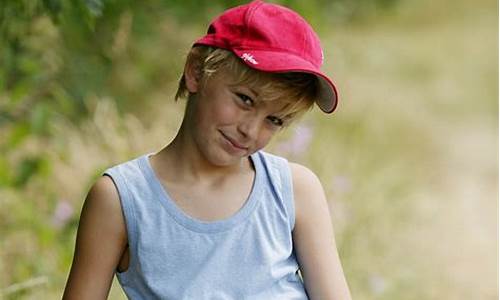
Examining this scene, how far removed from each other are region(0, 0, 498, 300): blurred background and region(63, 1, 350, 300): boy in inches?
24.0

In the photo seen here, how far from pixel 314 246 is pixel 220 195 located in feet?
0.79

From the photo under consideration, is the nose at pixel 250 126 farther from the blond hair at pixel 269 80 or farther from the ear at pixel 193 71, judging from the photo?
the ear at pixel 193 71

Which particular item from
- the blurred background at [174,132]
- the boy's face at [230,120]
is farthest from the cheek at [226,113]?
the blurred background at [174,132]

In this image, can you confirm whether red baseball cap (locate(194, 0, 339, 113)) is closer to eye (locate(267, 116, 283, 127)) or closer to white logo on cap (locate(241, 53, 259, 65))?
white logo on cap (locate(241, 53, 259, 65))

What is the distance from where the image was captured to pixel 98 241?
7.80ft

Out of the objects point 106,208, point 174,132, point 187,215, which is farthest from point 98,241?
point 174,132

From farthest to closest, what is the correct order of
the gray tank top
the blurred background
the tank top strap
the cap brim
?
the blurred background
the tank top strap
the gray tank top
the cap brim

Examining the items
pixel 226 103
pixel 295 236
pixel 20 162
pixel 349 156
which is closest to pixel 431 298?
pixel 349 156

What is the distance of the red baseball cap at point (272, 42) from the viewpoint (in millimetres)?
2297

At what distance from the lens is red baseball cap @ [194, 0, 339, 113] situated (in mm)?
2297

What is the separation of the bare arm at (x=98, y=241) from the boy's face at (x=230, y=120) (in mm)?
223

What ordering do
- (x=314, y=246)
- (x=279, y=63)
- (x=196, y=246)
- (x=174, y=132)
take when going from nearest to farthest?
(x=279, y=63), (x=196, y=246), (x=314, y=246), (x=174, y=132)

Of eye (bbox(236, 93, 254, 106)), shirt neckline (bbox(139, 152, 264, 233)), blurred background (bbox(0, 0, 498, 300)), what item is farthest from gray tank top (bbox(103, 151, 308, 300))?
blurred background (bbox(0, 0, 498, 300))

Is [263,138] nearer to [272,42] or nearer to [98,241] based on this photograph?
[272,42]
